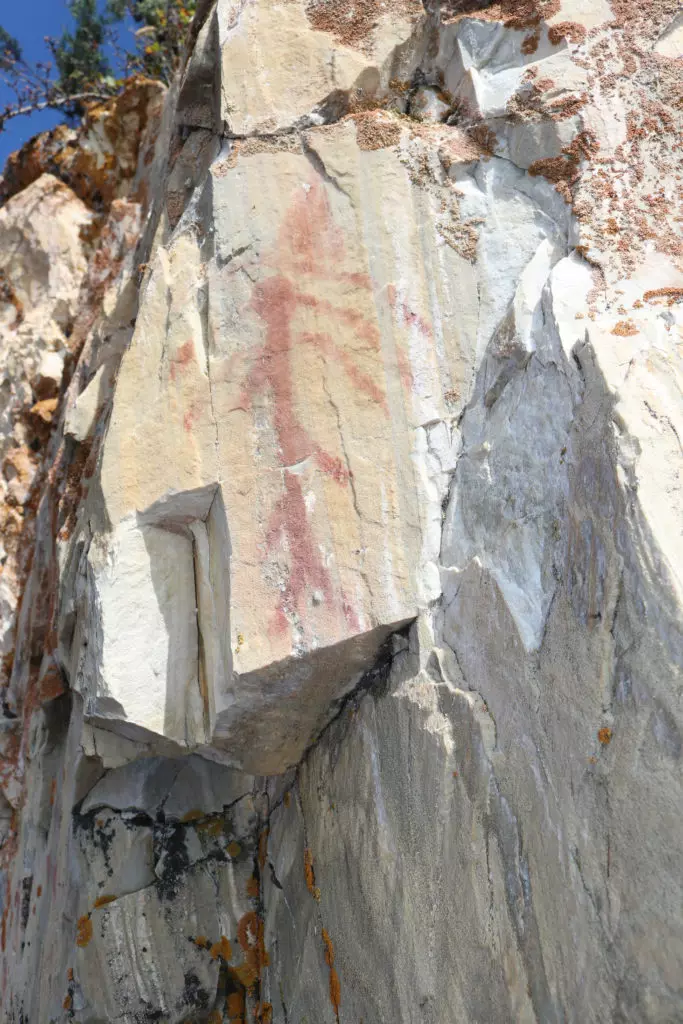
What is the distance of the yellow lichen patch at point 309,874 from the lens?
2779 millimetres

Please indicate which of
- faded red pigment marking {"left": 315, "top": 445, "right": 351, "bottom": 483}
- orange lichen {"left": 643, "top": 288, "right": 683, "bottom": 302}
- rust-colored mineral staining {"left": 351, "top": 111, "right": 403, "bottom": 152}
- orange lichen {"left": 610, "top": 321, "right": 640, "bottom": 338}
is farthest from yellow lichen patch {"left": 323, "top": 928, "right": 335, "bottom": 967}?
rust-colored mineral staining {"left": 351, "top": 111, "right": 403, "bottom": 152}

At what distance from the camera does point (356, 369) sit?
255 cm

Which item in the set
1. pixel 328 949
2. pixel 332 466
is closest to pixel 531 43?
pixel 332 466

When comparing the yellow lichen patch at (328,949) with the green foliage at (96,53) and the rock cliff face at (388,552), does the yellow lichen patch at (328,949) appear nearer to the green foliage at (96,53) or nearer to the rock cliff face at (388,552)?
the rock cliff face at (388,552)

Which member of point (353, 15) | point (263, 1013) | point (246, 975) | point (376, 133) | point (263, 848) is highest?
point (353, 15)

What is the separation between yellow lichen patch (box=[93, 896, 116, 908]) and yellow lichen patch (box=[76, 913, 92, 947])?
4 cm

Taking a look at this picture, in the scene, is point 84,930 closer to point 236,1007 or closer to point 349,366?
point 236,1007

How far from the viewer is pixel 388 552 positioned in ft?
8.03

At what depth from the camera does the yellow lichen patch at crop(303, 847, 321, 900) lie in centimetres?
278

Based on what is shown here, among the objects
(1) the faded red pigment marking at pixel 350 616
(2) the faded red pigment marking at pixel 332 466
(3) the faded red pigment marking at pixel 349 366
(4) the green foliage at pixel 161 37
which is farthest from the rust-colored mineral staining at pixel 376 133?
(4) the green foliage at pixel 161 37

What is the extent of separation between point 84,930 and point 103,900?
106mm

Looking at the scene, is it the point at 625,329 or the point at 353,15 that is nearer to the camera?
the point at 625,329

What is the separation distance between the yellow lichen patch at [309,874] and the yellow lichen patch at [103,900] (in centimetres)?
72

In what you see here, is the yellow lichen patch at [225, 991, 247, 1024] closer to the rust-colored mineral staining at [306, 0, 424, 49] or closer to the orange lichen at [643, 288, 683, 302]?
the orange lichen at [643, 288, 683, 302]
